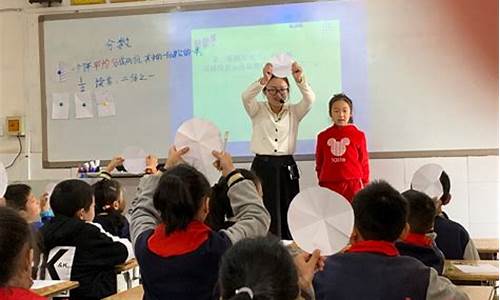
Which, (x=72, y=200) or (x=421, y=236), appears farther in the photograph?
(x=72, y=200)

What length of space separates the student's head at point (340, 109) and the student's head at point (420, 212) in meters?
1.98

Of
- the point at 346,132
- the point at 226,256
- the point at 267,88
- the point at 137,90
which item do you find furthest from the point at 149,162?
the point at 137,90

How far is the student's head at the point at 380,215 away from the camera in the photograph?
1.75m

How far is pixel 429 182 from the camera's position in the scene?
3.37 meters

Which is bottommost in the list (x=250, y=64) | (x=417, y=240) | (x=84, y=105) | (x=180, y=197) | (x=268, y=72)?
(x=417, y=240)

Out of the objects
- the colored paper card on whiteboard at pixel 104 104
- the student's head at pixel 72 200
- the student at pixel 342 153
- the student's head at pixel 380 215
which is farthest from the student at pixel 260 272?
the colored paper card on whiteboard at pixel 104 104

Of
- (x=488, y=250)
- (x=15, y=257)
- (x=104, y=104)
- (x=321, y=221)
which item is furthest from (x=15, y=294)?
(x=104, y=104)

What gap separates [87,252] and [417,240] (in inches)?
53.4

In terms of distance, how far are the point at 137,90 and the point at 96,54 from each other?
17.3 inches

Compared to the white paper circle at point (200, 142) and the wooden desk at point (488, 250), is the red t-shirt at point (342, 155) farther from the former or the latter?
the white paper circle at point (200, 142)

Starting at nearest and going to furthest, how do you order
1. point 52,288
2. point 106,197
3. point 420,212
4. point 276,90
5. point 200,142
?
point 200,142
point 52,288
point 420,212
point 106,197
point 276,90

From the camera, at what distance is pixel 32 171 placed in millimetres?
5324

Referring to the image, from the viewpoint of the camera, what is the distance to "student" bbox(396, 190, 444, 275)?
2.29 metres

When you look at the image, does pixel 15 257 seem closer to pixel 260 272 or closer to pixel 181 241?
pixel 181 241
